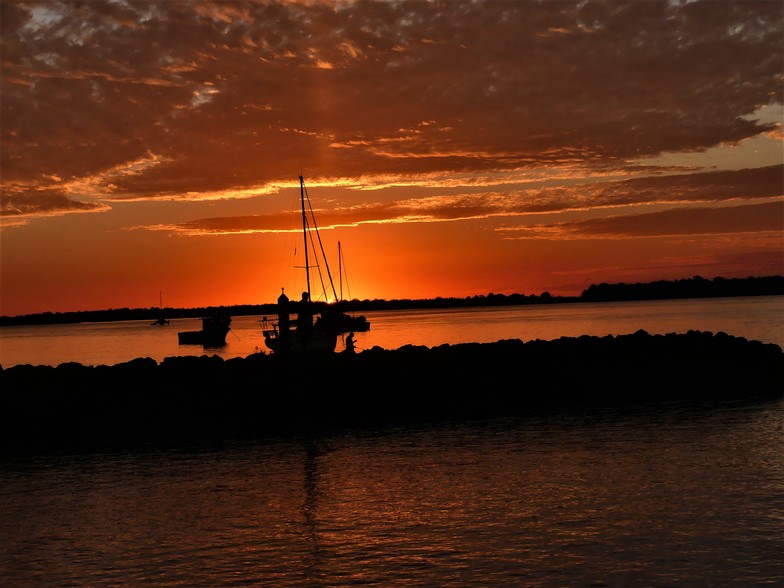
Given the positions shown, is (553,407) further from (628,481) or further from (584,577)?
(584,577)

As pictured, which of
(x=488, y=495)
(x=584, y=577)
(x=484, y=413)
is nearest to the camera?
(x=584, y=577)

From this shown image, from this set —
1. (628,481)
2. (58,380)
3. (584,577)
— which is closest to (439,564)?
(584,577)

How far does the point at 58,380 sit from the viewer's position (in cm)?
2800

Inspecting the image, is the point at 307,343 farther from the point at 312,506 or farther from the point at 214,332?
the point at 214,332

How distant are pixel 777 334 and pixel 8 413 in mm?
71815

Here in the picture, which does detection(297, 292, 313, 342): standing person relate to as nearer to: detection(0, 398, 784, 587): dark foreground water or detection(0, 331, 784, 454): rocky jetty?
detection(0, 331, 784, 454): rocky jetty

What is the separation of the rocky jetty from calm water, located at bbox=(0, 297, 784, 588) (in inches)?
141

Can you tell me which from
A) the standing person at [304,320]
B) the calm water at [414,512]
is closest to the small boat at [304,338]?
the standing person at [304,320]

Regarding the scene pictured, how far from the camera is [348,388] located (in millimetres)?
28344

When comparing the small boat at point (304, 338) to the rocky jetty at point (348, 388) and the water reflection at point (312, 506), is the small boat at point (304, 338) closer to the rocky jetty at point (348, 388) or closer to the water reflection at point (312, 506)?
the rocky jetty at point (348, 388)

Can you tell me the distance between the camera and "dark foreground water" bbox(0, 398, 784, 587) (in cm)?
1065

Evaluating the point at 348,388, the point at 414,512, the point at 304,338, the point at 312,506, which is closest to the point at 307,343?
the point at 304,338

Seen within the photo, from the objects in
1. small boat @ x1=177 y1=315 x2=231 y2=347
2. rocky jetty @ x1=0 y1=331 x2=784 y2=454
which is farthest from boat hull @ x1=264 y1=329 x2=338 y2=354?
small boat @ x1=177 y1=315 x2=231 y2=347

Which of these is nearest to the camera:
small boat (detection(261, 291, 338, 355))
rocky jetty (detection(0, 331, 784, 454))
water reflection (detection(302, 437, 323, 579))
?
water reflection (detection(302, 437, 323, 579))
